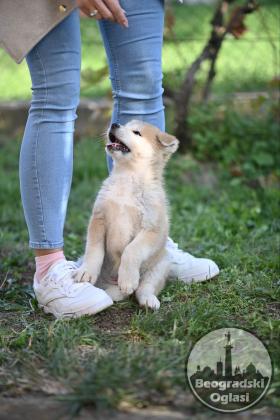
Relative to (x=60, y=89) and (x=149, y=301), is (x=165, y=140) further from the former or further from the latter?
(x=149, y=301)

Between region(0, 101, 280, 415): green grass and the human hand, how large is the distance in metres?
1.24

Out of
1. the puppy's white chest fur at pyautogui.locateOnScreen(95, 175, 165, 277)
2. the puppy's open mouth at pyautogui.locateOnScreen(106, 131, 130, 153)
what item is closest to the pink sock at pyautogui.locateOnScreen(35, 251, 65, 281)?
the puppy's white chest fur at pyautogui.locateOnScreen(95, 175, 165, 277)

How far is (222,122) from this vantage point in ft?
19.0

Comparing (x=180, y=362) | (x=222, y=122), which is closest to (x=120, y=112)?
(x=180, y=362)

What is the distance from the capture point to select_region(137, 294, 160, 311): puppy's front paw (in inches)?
112

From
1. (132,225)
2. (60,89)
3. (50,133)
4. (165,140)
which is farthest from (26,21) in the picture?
(132,225)

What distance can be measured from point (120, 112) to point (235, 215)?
1.77 m

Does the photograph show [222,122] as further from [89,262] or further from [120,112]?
[89,262]

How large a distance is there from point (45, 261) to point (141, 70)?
37.9 inches

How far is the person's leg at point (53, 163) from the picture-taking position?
2719 mm

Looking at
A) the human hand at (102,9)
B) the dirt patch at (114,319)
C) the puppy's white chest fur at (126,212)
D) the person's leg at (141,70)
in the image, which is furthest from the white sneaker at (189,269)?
the human hand at (102,9)

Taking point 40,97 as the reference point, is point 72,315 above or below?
below

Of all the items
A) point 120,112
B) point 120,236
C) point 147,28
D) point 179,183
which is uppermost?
point 147,28

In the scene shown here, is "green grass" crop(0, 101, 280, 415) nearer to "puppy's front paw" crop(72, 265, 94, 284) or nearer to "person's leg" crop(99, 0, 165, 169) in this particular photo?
"puppy's front paw" crop(72, 265, 94, 284)
